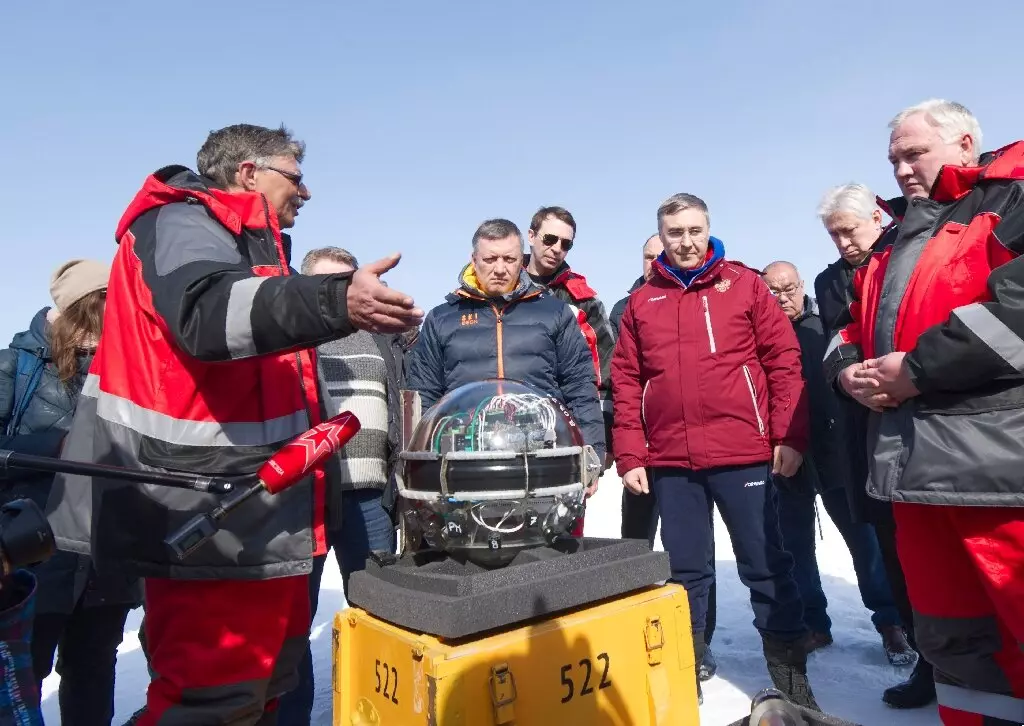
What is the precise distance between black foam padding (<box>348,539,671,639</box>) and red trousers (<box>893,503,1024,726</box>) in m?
1.03

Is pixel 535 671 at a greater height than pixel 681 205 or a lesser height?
lesser

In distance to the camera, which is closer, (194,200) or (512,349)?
(194,200)

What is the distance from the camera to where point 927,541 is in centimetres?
252

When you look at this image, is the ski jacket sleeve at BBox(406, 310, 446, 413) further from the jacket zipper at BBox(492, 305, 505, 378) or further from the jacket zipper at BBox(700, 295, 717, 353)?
the jacket zipper at BBox(700, 295, 717, 353)

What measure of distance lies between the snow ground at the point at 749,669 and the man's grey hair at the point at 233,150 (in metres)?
2.83

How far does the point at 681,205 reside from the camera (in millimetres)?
3809

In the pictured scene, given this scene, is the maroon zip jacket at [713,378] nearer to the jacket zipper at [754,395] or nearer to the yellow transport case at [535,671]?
the jacket zipper at [754,395]

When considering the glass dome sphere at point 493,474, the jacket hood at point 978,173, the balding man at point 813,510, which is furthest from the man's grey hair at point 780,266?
the glass dome sphere at point 493,474

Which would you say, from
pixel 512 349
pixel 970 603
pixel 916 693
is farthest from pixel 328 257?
pixel 916 693

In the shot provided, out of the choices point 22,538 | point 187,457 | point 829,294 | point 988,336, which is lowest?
point 22,538

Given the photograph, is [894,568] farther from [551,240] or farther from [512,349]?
[551,240]

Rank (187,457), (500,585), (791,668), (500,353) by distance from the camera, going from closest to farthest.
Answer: (500,585) < (187,457) < (791,668) < (500,353)

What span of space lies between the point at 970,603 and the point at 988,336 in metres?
0.93

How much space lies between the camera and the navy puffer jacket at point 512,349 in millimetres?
3828
